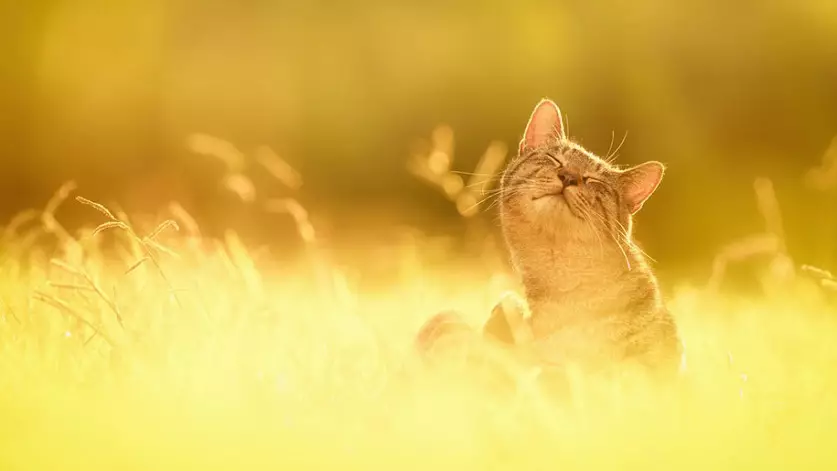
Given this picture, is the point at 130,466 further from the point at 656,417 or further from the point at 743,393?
the point at 743,393

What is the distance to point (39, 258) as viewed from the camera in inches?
187

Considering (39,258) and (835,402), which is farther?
(39,258)

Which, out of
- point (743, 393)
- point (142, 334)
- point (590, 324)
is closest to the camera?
point (743, 393)

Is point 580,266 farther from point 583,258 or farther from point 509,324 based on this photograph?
point 509,324

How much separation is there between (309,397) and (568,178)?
1.78 m

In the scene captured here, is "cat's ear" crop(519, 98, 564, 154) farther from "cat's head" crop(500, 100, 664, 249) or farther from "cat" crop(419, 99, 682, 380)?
"cat" crop(419, 99, 682, 380)

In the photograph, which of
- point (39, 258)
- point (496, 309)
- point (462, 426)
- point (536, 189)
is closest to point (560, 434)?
point (462, 426)

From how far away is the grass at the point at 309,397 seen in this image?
1.97 metres

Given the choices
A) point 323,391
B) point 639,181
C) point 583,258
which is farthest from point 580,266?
point 323,391

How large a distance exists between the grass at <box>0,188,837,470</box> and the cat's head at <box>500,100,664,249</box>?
28.8 inches

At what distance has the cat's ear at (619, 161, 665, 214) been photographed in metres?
3.83

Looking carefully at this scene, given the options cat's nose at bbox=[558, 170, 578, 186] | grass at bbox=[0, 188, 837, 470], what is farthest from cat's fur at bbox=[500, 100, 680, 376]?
grass at bbox=[0, 188, 837, 470]

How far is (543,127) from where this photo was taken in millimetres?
4156

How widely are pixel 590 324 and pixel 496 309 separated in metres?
0.44
